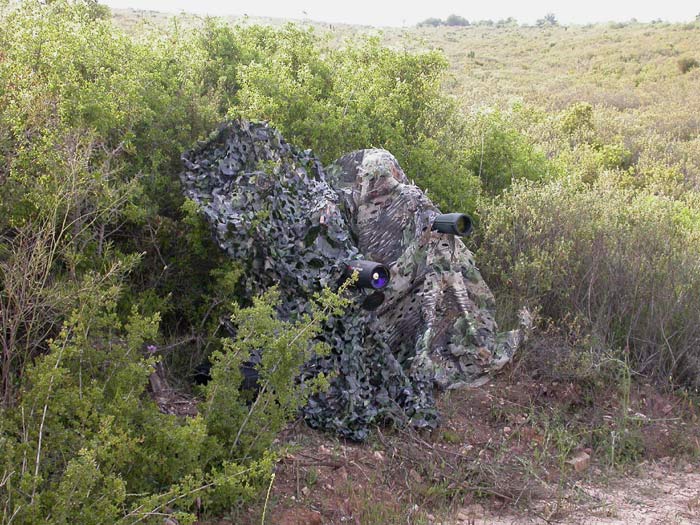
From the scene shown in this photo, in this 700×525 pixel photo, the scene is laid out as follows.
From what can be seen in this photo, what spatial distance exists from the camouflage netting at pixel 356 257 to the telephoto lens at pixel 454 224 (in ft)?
0.40

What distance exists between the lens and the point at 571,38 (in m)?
44.7

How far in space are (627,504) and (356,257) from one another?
2275mm

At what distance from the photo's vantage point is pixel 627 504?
455cm

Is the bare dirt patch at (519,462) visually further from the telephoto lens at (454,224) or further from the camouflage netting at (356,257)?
the telephoto lens at (454,224)

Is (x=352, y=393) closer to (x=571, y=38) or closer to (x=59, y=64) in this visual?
(x=59, y=64)

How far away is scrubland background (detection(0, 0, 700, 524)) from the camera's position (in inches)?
124

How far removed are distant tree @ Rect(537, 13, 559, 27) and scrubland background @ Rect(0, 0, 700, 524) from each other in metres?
50.9

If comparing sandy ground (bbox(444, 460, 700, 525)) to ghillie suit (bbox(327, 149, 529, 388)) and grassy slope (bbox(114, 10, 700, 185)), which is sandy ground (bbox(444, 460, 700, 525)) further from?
grassy slope (bbox(114, 10, 700, 185))

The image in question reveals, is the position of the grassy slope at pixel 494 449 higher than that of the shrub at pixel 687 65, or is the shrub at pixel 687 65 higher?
the shrub at pixel 687 65

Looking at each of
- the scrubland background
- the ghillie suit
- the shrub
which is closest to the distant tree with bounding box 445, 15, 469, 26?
the shrub

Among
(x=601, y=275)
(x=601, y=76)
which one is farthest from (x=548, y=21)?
(x=601, y=275)

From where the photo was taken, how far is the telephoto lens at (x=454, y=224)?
17.8 feet

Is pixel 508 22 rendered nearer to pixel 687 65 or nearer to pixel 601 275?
pixel 687 65

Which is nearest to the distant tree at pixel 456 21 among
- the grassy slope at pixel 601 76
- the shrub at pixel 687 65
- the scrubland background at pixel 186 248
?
the grassy slope at pixel 601 76
